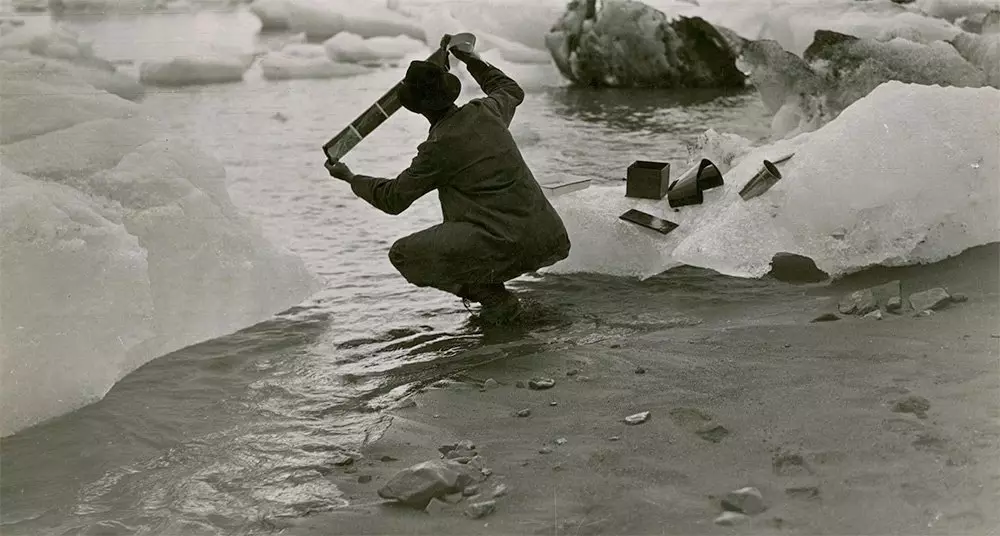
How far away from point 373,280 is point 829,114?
4106 millimetres

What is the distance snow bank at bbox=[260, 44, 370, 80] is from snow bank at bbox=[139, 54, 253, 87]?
0.39m

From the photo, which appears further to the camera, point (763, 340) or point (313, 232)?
point (313, 232)

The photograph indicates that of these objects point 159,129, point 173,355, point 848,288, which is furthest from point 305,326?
point 848,288

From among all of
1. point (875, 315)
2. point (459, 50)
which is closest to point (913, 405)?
point (875, 315)

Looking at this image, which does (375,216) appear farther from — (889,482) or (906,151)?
(889,482)

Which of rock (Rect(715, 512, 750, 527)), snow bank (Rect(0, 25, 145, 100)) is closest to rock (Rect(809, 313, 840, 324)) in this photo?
rock (Rect(715, 512, 750, 527))

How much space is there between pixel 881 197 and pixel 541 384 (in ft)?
5.91

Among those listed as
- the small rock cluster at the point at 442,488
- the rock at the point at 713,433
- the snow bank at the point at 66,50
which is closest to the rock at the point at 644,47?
the snow bank at the point at 66,50

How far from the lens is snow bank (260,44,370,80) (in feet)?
37.9

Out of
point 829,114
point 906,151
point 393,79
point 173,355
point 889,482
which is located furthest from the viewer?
point 393,79

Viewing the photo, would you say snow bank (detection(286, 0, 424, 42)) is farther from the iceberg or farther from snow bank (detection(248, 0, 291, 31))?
the iceberg

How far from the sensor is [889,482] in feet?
6.63

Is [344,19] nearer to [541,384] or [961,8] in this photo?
[961,8]

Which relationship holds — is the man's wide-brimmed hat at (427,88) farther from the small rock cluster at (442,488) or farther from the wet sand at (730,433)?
the small rock cluster at (442,488)
